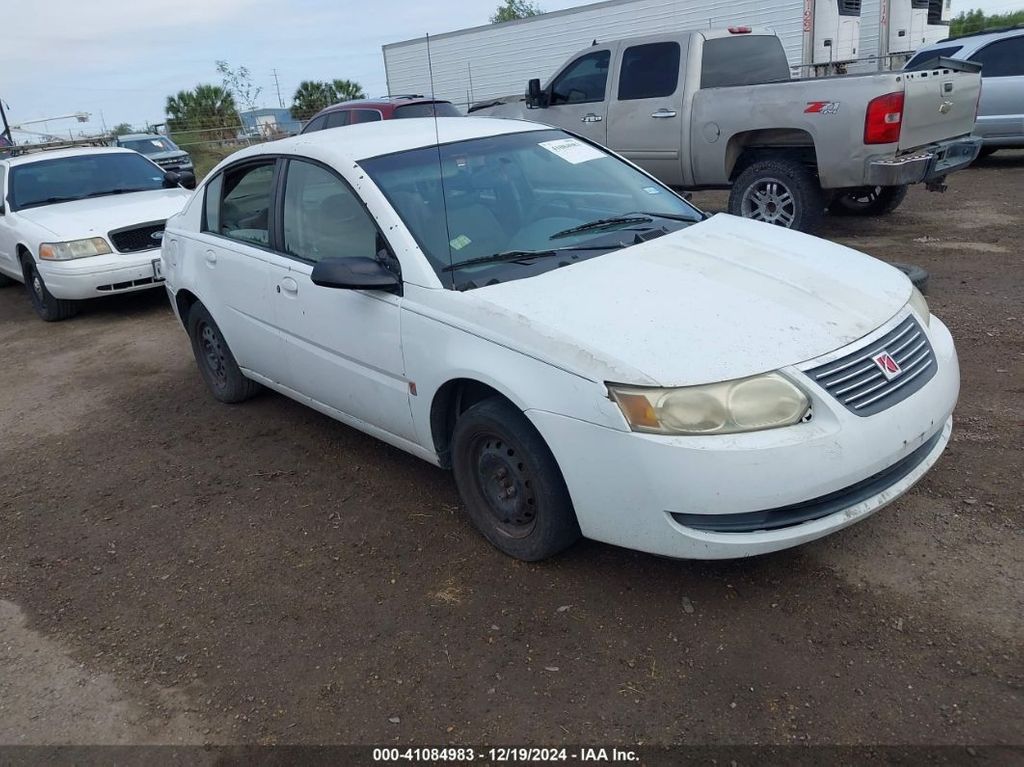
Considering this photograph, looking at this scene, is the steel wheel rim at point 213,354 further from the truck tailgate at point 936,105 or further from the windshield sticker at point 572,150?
the truck tailgate at point 936,105

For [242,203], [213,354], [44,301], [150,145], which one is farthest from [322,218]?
[150,145]

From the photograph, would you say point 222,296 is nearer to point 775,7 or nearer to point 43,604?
point 43,604

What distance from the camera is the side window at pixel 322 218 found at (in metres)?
3.87

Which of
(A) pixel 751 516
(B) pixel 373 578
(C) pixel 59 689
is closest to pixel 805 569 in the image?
(A) pixel 751 516

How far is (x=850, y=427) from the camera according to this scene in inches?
110

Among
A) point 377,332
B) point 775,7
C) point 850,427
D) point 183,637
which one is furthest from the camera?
point 775,7

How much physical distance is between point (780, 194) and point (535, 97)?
3.19m

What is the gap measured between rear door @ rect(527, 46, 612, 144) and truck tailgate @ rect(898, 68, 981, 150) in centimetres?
316

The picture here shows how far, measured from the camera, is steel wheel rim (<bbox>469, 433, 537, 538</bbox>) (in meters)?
3.27

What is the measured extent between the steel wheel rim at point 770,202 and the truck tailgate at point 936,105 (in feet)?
3.53

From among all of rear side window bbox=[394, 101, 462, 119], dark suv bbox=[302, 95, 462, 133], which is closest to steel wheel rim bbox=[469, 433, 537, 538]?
dark suv bbox=[302, 95, 462, 133]

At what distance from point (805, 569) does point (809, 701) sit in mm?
719

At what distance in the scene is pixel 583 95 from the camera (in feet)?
31.3

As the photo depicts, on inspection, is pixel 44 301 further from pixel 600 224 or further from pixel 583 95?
pixel 600 224
